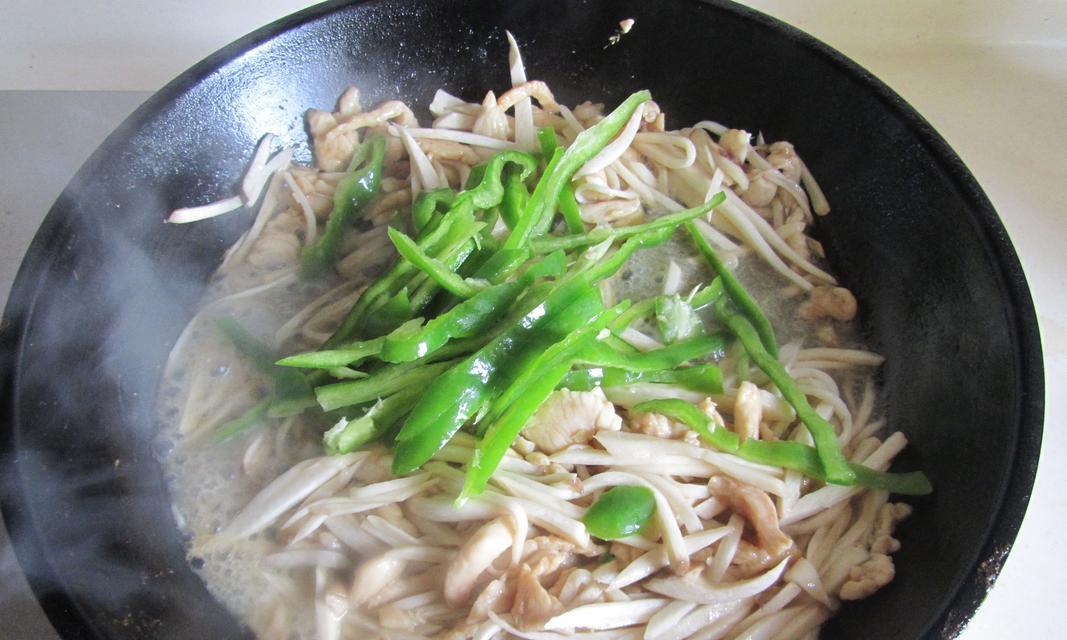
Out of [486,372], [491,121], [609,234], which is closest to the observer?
[486,372]

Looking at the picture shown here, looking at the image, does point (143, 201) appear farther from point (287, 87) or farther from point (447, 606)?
point (447, 606)

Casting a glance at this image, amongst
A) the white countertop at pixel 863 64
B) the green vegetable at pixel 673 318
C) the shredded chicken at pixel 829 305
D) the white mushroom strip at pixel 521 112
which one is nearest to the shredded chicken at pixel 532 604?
the green vegetable at pixel 673 318

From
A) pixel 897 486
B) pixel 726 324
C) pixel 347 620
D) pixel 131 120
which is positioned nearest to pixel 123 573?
pixel 347 620

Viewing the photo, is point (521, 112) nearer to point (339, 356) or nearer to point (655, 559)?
point (339, 356)

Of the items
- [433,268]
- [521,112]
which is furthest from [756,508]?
[521,112]

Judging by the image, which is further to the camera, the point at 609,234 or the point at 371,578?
the point at 609,234

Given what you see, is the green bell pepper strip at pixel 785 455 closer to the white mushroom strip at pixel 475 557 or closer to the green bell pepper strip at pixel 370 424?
the white mushroom strip at pixel 475 557

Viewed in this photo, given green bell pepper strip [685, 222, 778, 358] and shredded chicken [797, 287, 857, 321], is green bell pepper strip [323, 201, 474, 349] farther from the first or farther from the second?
shredded chicken [797, 287, 857, 321]
